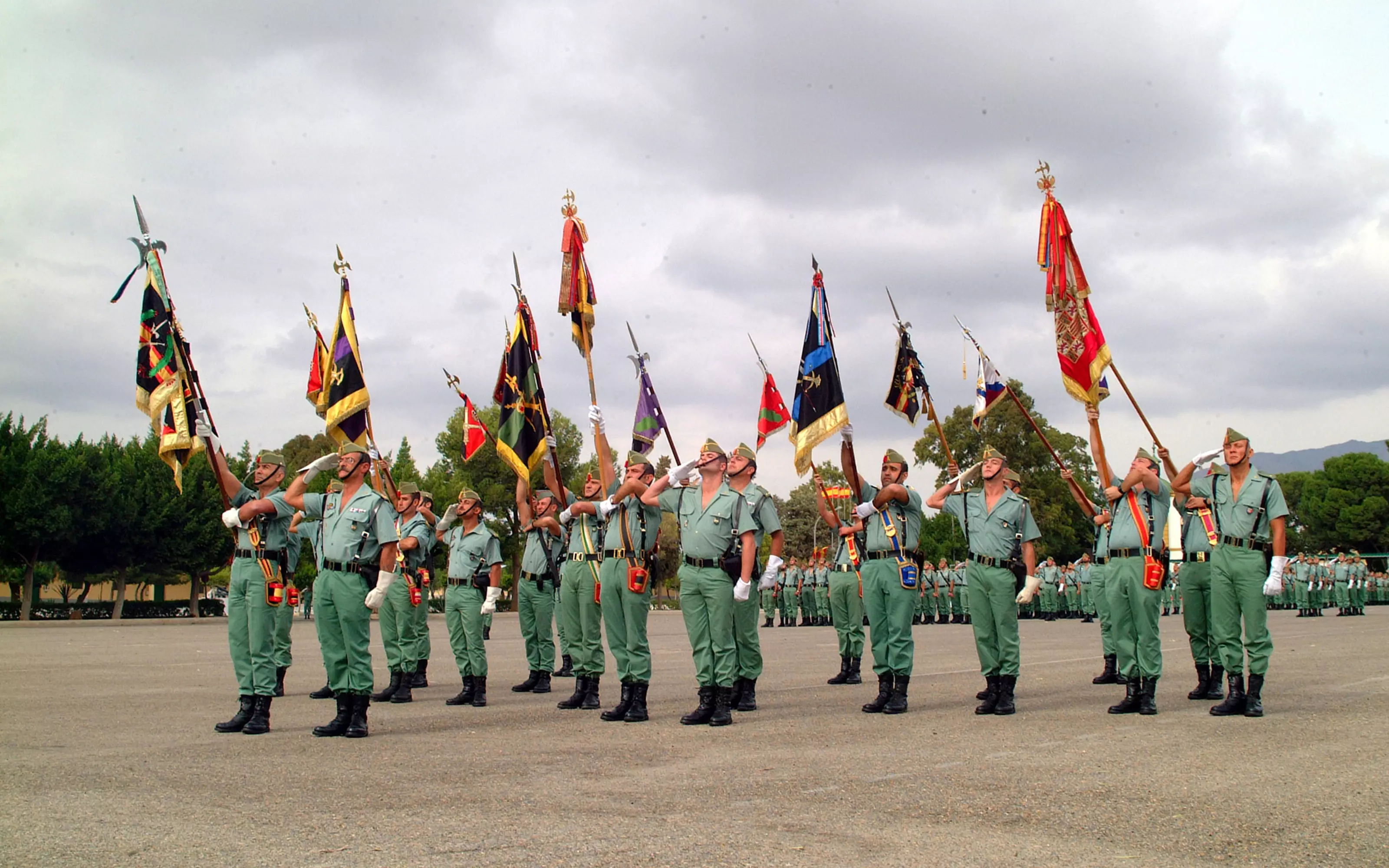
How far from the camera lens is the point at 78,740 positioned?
8352 millimetres

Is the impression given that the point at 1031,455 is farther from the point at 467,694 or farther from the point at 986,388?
the point at 467,694

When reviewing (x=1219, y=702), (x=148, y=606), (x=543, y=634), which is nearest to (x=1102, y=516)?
(x=1219, y=702)

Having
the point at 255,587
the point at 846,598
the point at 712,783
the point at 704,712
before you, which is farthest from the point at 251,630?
the point at 846,598

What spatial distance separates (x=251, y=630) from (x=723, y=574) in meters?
3.95

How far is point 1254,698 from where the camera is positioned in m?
9.23

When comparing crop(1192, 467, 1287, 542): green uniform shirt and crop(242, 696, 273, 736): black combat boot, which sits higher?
crop(1192, 467, 1287, 542): green uniform shirt

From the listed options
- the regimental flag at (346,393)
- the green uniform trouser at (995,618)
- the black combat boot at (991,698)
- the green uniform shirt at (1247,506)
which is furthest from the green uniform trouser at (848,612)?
the regimental flag at (346,393)

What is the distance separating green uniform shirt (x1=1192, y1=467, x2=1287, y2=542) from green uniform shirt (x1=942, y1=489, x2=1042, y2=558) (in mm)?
1610

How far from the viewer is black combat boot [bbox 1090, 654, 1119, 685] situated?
40.3ft

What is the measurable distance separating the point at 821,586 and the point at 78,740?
96.4ft

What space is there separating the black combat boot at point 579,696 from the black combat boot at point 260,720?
277 centimetres

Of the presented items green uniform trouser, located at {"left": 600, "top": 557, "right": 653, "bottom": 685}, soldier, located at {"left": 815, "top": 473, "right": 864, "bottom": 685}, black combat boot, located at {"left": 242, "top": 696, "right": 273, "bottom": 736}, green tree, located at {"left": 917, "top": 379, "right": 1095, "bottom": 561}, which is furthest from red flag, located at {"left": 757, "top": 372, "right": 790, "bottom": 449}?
green tree, located at {"left": 917, "top": 379, "right": 1095, "bottom": 561}

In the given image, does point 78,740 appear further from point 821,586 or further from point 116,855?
point 821,586

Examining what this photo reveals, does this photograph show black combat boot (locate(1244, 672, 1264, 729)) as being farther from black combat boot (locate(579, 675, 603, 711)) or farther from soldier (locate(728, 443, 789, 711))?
black combat boot (locate(579, 675, 603, 711))
